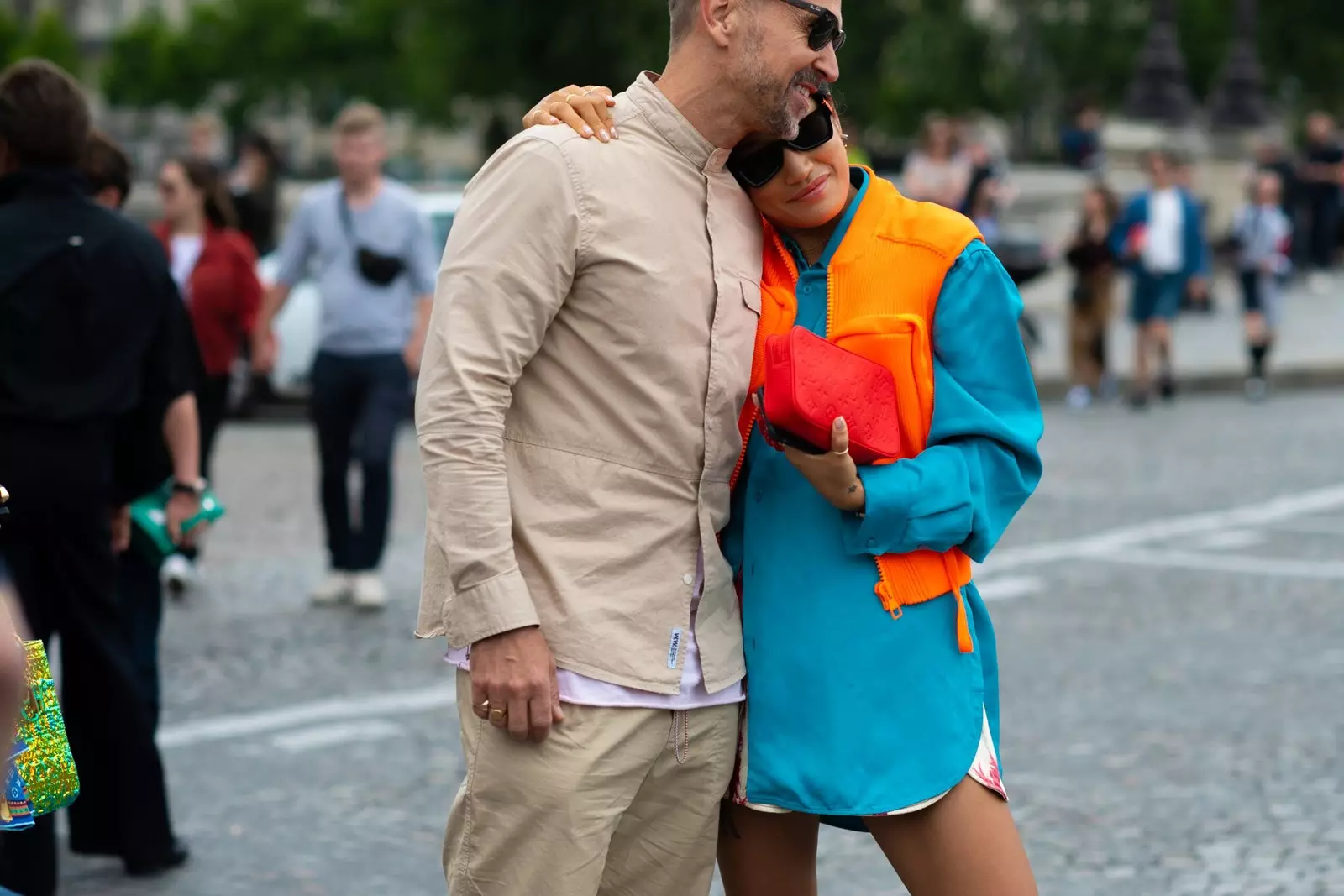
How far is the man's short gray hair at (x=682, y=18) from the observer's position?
9.89 ft

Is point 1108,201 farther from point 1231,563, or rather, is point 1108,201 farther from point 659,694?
point 659,694

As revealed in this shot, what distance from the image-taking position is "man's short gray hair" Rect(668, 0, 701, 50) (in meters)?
3.02

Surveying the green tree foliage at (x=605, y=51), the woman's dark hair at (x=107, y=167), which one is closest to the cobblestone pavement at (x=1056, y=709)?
the woman's dark hair at (x=107, y=167)

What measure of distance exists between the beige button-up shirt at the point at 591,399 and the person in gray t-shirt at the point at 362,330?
5.65 m

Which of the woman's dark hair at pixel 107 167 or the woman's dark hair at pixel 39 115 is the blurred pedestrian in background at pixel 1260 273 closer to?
the woman's dark hair at pixel 107 167

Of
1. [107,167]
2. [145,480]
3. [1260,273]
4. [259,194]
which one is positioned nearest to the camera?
[145,480]

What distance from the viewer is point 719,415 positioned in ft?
9.87

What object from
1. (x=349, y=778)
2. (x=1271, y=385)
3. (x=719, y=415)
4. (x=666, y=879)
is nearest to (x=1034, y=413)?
(x=719, y=415)

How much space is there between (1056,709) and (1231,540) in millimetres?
3595

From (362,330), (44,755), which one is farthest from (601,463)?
(362,330)

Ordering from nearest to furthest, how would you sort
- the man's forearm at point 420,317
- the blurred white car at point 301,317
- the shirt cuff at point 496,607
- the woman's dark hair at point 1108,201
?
the shirt cuff at point 496,607 → the man's forearm at point 420,317 → the blurred white car at point 301,317 → the woman's dark hair at point 1108,201

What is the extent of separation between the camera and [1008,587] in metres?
8.99

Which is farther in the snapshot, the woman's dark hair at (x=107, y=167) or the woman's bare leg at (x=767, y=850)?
the woman's dark hair at (x=107, y=167)

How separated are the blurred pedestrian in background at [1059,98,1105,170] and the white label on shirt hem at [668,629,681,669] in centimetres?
2422
